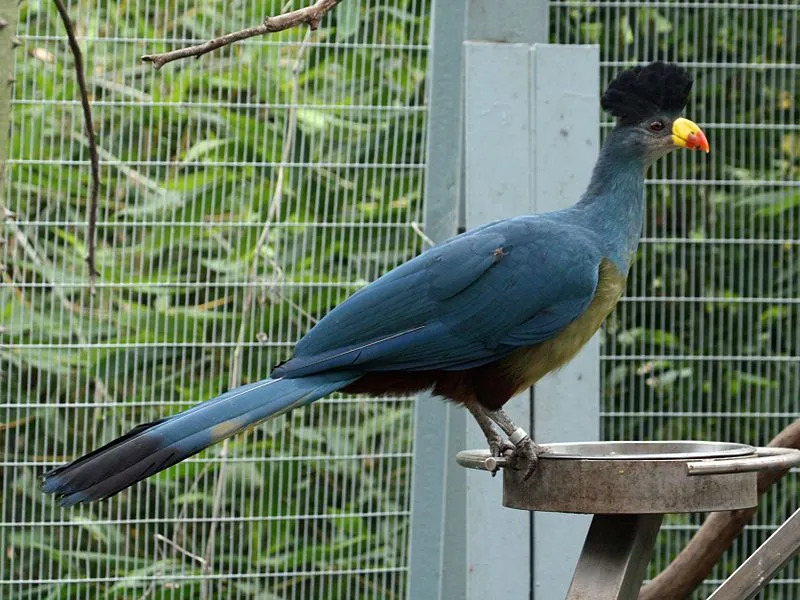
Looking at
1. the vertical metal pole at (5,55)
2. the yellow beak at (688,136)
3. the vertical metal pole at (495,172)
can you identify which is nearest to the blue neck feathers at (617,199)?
the yellow beak at (688,136)

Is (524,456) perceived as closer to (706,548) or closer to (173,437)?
(173,437)

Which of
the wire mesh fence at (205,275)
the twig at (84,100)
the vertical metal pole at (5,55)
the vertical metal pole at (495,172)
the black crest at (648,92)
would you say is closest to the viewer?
the vertical metal pole at (5,55)

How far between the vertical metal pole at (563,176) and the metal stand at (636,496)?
1.63 feet

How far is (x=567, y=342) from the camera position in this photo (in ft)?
8.53

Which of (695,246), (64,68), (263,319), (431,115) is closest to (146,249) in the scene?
(263,319)

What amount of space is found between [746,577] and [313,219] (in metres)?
1.88

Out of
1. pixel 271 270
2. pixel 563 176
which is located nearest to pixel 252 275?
pixel 271 270

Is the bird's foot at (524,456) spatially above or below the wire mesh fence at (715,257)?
below

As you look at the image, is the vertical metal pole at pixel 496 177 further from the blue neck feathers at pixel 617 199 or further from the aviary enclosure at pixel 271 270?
the aviary enclosure at pixel 271 270

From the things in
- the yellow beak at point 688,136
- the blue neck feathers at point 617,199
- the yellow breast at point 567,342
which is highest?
the yellow beak at point 688,136

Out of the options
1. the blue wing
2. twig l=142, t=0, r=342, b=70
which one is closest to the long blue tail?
the blue wing

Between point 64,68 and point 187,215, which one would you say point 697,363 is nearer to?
point 187,215

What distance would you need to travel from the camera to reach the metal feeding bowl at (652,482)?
199cm

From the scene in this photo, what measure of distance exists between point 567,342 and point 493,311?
202mm
